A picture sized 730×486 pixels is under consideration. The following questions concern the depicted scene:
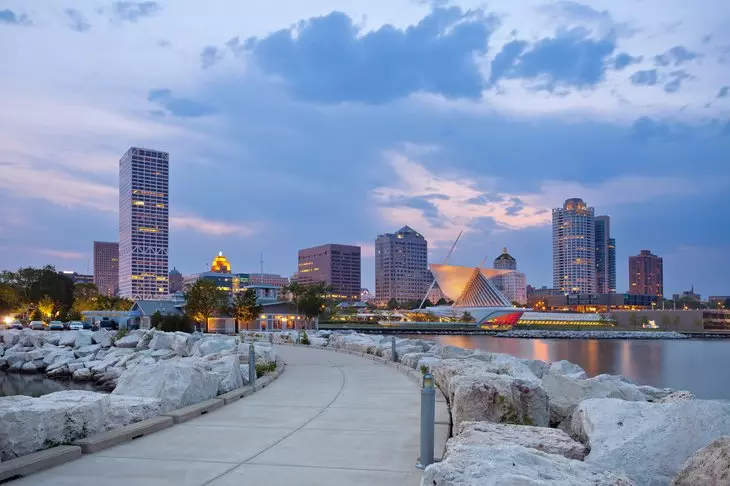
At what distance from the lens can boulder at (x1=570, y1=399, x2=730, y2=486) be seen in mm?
6254

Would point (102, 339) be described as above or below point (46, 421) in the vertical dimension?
below

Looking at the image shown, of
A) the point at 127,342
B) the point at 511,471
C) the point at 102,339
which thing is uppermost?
the point at 511,471

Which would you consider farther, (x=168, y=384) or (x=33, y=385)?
(x=33, y=385)

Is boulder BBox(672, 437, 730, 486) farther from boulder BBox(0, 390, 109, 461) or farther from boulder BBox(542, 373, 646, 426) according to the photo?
boulder BBox(0, 390, 109, 461)

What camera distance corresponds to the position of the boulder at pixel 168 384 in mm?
11424

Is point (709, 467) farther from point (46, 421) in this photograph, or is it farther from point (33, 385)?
point (33, 385)

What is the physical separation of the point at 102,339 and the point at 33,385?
46.5 feet

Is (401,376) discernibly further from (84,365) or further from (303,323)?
(303,323)

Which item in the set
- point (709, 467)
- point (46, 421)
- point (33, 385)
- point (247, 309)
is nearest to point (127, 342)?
point (33, 385)

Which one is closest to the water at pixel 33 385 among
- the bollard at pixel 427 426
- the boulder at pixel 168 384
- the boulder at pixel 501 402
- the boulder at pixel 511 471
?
the boulder at pixel 168 384

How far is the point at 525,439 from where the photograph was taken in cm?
620

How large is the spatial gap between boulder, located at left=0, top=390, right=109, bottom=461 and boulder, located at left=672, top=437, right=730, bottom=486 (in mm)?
7278

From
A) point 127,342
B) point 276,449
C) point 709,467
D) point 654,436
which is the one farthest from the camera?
point 127,342

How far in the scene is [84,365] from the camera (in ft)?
123
